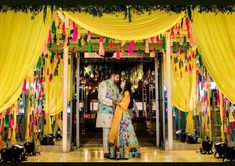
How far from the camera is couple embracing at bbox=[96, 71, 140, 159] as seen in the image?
615 centimetres

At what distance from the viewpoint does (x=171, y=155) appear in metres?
6.64

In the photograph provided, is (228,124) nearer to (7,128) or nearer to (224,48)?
(224,48)

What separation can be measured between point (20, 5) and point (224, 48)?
2.81m

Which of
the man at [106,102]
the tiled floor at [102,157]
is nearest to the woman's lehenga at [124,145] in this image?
the tiled floor at [102,157]

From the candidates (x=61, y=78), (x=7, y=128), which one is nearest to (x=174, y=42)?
(x=61, y=78)

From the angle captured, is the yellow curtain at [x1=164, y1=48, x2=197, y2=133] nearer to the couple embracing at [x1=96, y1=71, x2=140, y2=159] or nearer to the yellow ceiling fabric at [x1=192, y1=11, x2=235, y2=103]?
the couple embracing at [x1=96, y1=71, x2=140, y2=159]

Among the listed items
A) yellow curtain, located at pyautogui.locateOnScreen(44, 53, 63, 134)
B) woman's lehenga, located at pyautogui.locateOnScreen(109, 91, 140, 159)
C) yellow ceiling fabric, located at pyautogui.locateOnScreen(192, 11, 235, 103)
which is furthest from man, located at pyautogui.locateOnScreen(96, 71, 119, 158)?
yellow ceiling fabric, located at pyautogui.locateOnScreen(192, 11, 235, 103)

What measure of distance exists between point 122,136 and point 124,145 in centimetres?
17

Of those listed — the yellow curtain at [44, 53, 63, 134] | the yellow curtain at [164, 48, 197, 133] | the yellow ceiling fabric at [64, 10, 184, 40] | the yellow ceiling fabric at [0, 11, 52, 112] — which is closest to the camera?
the yellow ceiling fabric at [0, 11, 52, 112]

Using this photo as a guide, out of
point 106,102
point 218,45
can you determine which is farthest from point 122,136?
point 218,45

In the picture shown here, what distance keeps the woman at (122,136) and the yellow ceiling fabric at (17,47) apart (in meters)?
2.16

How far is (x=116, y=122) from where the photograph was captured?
20.5ft

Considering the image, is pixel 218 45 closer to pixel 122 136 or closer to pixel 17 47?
pixel 122 136

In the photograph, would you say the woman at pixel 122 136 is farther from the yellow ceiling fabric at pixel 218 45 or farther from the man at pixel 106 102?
the yellow ceiling fabric at pixel 218 45
